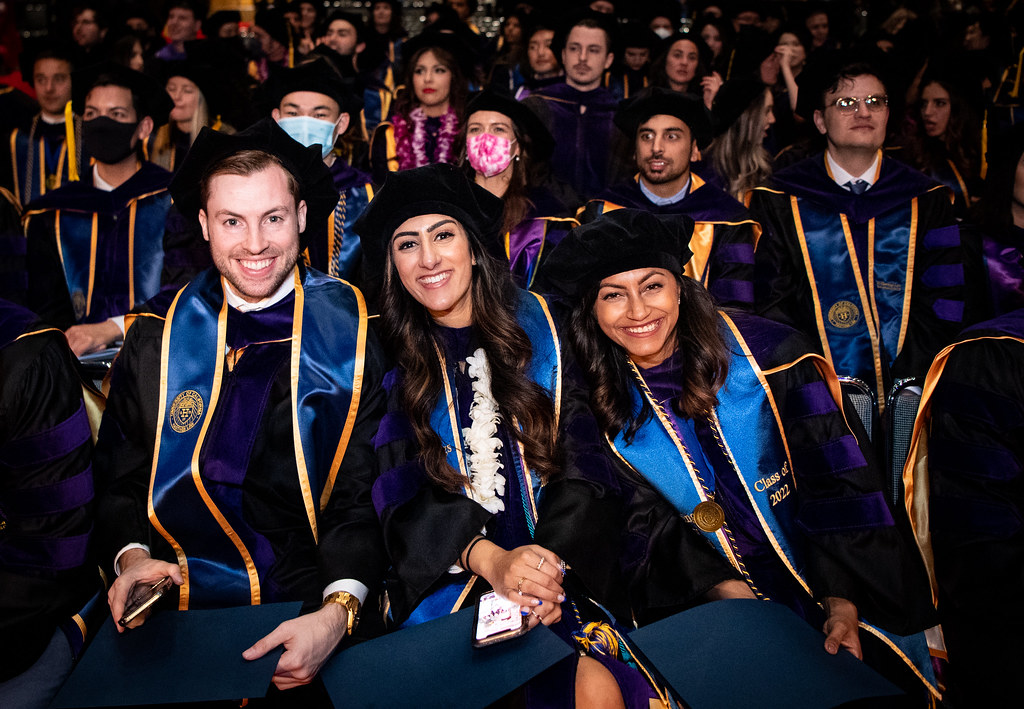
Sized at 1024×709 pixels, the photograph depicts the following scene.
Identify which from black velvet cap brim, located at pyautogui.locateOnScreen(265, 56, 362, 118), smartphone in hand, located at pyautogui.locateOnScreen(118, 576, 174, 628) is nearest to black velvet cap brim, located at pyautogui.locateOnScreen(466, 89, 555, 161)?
black velvet cap brim, located at pyautogui.locateOnScreen(265, 56, 362, 118)

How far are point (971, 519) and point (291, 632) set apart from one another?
202 cm

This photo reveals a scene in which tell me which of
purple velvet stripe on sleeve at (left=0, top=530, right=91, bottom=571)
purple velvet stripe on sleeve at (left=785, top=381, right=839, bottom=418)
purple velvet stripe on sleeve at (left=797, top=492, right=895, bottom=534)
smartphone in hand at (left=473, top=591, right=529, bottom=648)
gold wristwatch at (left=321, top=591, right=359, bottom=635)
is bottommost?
gold wristwatch at (left=321, top=591, right=359, bottom=635)

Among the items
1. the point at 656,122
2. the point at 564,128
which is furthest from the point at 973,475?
the point at 564,128

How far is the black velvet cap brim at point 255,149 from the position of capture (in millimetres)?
2592

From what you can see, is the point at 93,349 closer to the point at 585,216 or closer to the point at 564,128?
the point at 585,216

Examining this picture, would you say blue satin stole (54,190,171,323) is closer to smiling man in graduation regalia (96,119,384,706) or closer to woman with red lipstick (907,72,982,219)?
smiling man in graduation regalia (96,119,384,706)

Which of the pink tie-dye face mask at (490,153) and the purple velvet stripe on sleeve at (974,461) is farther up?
the pink tie-dye face mask at (490,153)

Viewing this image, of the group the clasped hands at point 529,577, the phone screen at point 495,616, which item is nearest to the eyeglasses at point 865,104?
the clasped hands at point 529,577

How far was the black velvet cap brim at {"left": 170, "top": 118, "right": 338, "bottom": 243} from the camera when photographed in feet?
8.50

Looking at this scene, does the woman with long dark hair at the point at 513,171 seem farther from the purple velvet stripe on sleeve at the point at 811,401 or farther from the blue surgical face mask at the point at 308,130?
the purple velvet stripe on sleeve at the point at 811,401

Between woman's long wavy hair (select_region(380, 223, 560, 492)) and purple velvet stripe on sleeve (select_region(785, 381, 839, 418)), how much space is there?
0.79 meters

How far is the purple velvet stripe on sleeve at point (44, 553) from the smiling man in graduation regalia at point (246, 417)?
10cm

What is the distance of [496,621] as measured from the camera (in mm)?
2016

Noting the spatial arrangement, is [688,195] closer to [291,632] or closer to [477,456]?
[477,456]
